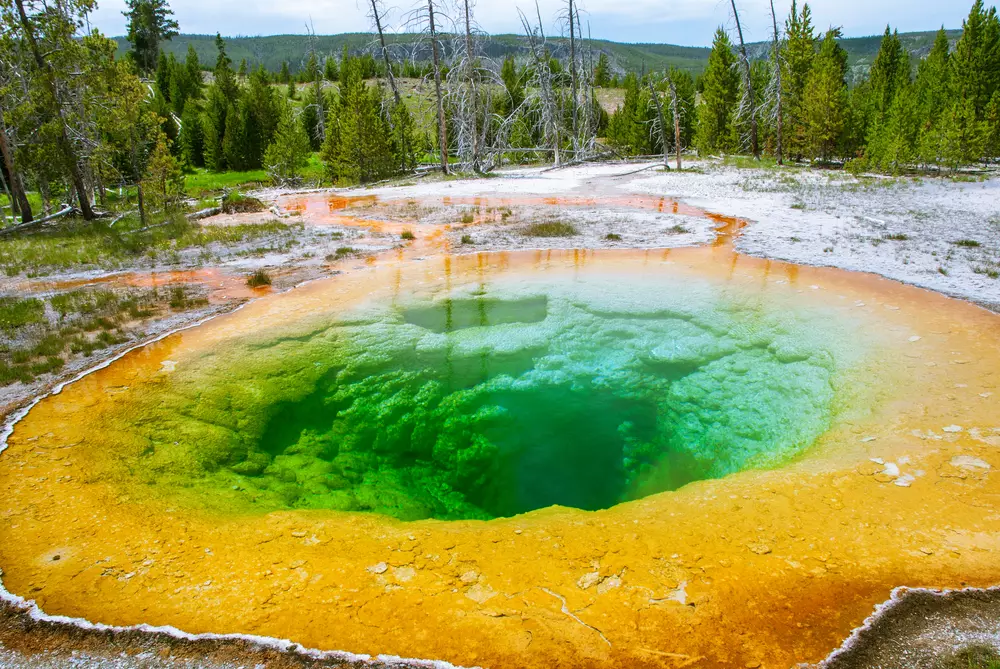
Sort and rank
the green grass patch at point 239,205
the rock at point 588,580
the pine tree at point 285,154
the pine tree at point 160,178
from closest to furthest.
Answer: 1. the rock at point 588,580
2. the pine tree at point 160,178
3. the green grass patch at point 239,205
4. the pine tree at point 285,154

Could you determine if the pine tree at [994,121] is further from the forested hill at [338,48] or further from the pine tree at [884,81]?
the forested hill at [338,48]

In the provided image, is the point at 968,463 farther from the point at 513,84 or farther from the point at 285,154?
the point at 513,84

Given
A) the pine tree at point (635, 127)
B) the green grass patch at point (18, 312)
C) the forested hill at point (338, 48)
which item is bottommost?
A: the green grass patch at point (18, 312)

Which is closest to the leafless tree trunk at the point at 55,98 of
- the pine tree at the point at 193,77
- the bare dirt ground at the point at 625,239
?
the bare dirt ground at the point at 625,239

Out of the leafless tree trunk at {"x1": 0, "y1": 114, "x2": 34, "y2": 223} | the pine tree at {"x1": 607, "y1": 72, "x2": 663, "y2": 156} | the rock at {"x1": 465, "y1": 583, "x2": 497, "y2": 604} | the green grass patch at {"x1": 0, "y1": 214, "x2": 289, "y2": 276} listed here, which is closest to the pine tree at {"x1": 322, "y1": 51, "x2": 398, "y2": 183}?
the green grass patch at {"x1": 0, "y1": 214, "x2": 289, "y2": 276}

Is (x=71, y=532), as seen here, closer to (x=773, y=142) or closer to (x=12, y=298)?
(x=12, y=298)

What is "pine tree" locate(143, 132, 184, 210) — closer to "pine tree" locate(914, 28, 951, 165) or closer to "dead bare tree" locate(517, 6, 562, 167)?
"dead bare tree" locate(517, 6, 562, 167)
